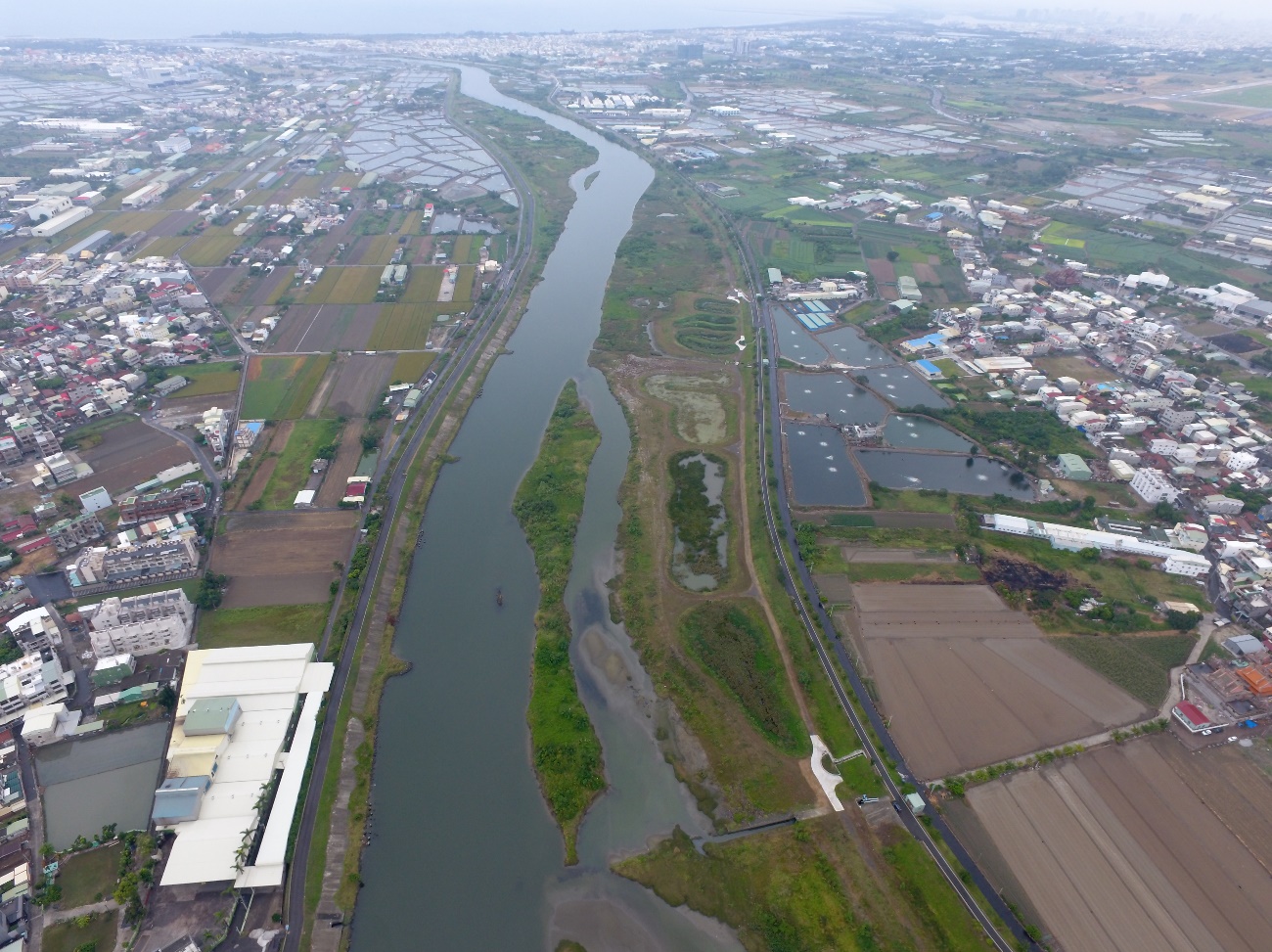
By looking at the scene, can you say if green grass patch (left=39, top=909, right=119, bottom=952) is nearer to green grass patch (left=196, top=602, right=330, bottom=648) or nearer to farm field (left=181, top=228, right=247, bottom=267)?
green grass patch (left=196, top=602, right=330, bottom=648)

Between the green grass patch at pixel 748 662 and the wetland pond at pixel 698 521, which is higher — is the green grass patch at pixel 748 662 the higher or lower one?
the lower one

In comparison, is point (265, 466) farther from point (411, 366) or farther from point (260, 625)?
point (411, 366)

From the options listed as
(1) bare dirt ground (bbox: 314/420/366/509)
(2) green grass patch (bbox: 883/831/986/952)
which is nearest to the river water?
(1) bare dirt ground (bbox: 314/420/366/509)

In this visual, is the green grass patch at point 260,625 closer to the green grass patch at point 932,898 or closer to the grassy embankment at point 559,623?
the grassy embankment at point 559,623

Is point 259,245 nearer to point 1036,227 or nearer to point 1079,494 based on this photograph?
point 1079,494

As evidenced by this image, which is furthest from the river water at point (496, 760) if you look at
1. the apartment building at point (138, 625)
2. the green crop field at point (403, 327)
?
the green crop field at point (403, 327)

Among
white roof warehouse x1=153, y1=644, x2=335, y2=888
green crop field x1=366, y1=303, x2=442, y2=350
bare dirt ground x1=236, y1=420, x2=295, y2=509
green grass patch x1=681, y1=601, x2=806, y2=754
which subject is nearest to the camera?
white roof warehouse x1=153, y1=644, x2=335, y2=888

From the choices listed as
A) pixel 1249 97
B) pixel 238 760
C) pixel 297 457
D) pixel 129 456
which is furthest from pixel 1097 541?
pixel 1249 97
